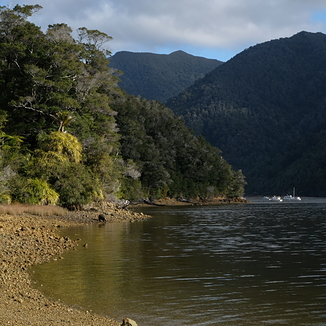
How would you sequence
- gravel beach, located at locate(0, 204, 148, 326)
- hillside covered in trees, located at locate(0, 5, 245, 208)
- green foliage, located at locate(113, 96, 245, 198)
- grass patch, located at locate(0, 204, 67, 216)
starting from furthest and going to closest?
green foliage, located at locate(113, 96, 245, 198) → hillside covered in trees, located at locate(0, 5, 245, 208) → grass patch, located at locate(0, 204, 67, 216) → gravel beach, located at locate(0, 204, 148, 326)

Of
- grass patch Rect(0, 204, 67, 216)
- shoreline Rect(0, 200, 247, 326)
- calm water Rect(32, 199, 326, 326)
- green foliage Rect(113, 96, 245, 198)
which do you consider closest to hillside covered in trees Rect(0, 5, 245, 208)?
grass patch Rect(0, 204, 67, 216)

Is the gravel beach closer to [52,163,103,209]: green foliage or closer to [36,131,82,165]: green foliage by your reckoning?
[52,163,103,209]: green foliage

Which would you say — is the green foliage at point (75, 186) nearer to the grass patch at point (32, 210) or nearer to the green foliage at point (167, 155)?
the grass patch at point (32, 210)

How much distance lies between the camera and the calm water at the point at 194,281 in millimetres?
11844

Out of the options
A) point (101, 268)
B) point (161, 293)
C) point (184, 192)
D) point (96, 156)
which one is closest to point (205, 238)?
point (101, 268)

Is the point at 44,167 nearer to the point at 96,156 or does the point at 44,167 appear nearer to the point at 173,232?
the point at 96,156

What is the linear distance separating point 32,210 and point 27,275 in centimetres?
2230

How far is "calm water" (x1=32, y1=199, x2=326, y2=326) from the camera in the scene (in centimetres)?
1184

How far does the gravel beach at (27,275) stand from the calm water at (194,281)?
64cm

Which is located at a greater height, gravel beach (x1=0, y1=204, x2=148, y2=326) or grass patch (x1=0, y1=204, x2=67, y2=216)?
grass patch (x1=0, y1=204, x2=67, y2=216)

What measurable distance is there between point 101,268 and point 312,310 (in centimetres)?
890

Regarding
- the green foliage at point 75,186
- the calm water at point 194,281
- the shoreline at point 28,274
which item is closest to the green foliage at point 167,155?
the green foliage at point 75,186

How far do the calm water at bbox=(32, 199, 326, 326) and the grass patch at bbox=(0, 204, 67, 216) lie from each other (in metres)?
9.42

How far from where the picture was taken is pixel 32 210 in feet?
→ 122
